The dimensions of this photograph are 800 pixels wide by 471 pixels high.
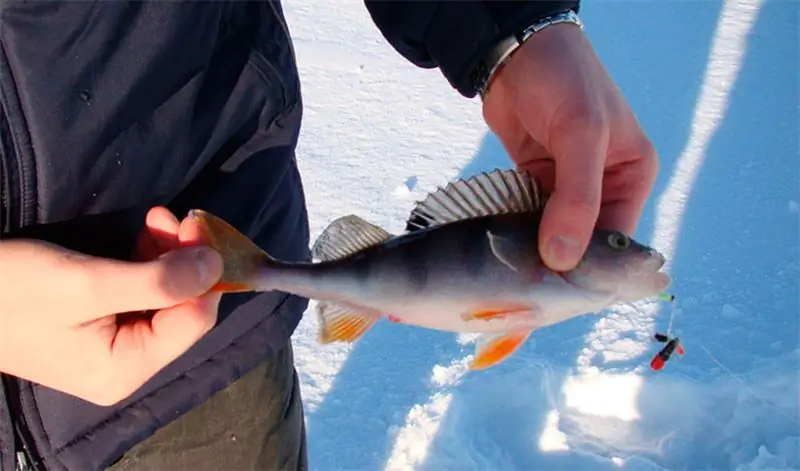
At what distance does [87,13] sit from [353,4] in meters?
3.78

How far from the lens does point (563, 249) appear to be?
1.21m

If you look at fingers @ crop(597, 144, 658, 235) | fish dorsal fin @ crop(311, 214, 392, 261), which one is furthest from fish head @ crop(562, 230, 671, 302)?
fish dorsal fin @ crop(311, 214, 392, 261)

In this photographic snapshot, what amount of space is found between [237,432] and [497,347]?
2.13ft

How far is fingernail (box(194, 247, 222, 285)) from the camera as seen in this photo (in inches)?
42.8

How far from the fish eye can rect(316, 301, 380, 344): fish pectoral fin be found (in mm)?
369

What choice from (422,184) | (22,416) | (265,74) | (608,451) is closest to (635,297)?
(265,74)

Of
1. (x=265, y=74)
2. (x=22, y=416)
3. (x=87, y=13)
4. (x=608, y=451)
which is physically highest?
(x=87, y=13)

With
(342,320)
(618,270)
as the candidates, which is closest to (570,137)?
(618,270)

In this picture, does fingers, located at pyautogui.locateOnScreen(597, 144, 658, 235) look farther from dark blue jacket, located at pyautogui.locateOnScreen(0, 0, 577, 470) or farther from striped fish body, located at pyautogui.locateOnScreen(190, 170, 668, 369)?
dark blue jacket, located at pyautogui.locateOnScreen(0, 0, 577, 470)

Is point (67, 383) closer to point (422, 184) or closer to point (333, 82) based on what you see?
point (422, 184)

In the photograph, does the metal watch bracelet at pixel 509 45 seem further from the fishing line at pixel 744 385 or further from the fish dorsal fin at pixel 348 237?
the fishing line at pixel 744 385

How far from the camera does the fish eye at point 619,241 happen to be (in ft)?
4.22

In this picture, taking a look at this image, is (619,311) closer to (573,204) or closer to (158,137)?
(573,204)

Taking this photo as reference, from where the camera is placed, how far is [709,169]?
11.2ft
